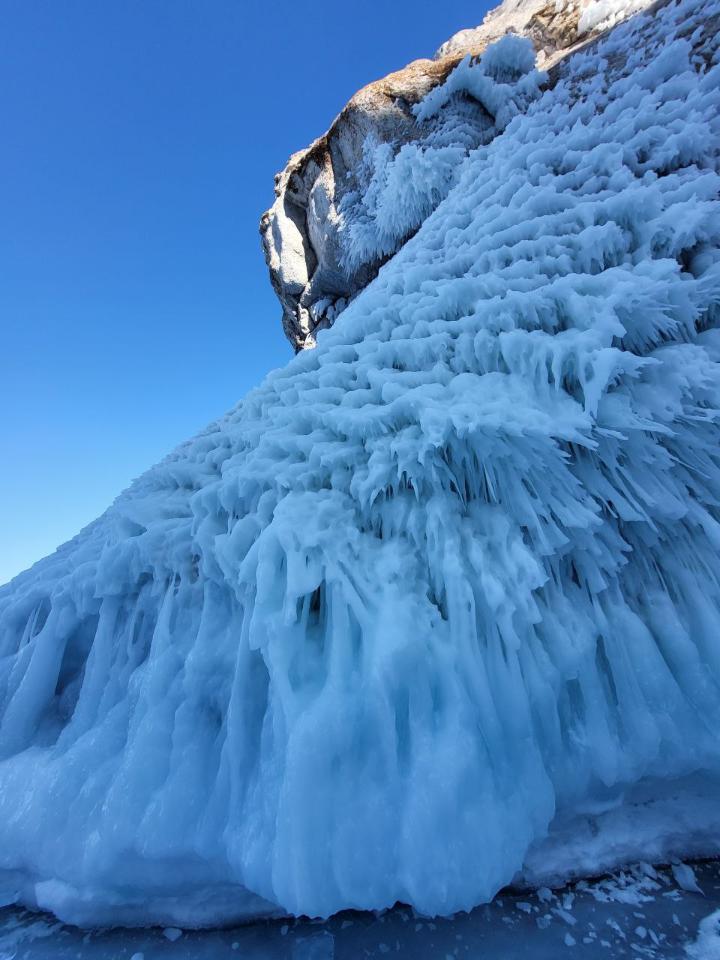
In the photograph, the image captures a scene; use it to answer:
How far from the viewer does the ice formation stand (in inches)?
78.9

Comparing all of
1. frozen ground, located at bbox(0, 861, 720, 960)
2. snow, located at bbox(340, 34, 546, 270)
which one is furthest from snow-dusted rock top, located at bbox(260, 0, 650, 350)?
frozen ground, located at bbox(0, 861, 720, 960)

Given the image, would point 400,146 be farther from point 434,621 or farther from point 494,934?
point 494,934

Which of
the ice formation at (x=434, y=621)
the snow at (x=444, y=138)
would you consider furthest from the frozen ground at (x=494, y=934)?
the snow at (x=444, y=138)

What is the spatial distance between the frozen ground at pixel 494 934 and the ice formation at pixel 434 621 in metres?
Answer: 0.11

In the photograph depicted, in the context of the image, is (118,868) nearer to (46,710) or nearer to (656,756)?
(46,710)

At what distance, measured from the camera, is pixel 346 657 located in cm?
229

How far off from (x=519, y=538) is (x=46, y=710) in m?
3.49

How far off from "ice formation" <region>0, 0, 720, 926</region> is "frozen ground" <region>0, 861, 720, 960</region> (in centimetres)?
11

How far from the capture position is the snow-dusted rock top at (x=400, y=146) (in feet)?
18.9

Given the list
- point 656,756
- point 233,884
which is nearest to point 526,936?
point 656,756

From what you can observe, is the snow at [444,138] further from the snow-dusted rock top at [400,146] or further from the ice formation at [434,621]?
the ice formation at [434,621]

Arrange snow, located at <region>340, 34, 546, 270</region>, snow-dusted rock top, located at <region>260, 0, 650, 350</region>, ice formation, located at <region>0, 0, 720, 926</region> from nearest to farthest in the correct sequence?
1. ice formation, located at <region>0, 0, 720, 926</region>
2. snow, located at <region>340, 34, 546, 270</region>
3. snow-dusted rock top, located at <region>260, 0, 650, 350</region>

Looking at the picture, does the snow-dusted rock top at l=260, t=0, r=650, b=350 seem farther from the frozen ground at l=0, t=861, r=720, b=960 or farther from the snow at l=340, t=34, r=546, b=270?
the frozen ground at l=0, t=861, r=720, b=960

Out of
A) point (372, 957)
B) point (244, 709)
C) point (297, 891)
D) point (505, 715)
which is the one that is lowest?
point (372, 957)
